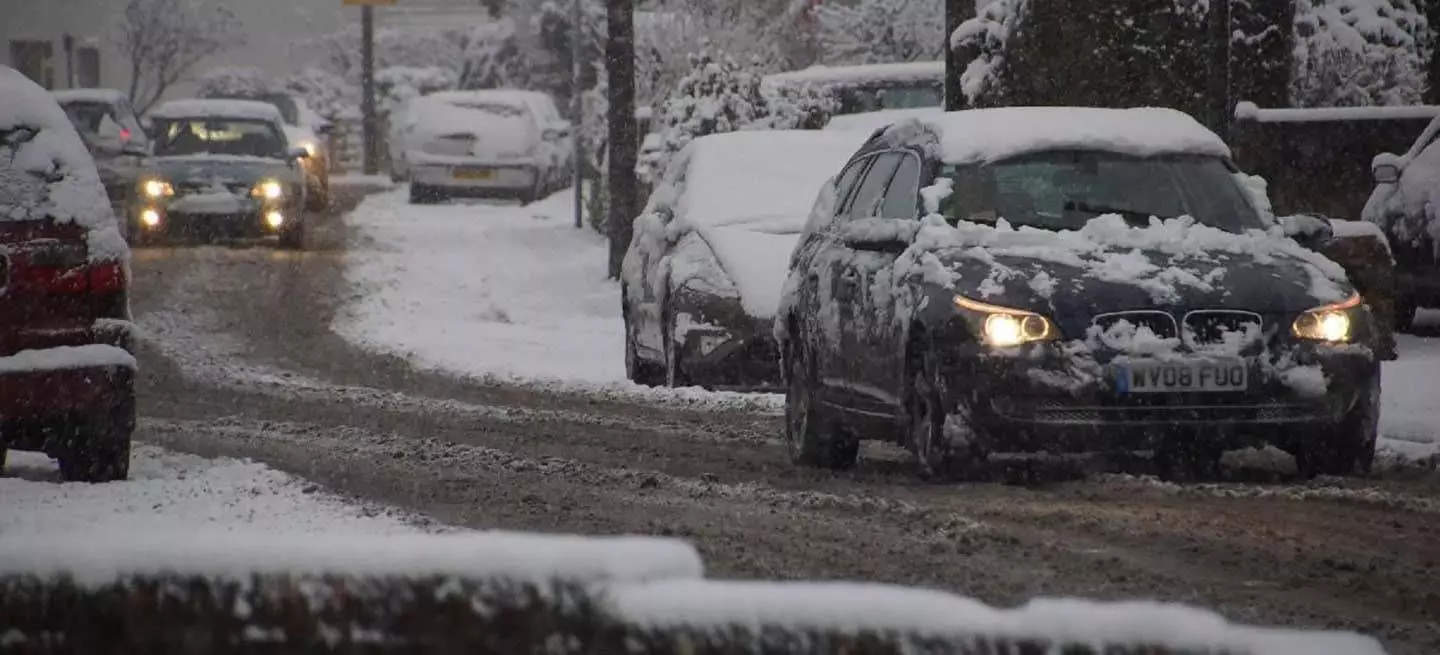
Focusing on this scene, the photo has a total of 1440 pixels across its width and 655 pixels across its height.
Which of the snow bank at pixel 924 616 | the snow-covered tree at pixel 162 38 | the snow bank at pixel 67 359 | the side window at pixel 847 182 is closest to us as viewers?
the snow bank at pixel 924 616

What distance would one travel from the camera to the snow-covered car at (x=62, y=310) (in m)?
8.69

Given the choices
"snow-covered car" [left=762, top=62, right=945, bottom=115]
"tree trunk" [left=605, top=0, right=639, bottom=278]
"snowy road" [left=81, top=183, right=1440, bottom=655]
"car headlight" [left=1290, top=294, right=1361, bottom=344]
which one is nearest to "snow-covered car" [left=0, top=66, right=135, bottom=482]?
"snowy road" [left=81, top=183, right=1440, bottom=655]

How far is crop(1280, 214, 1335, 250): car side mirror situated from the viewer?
9.42m

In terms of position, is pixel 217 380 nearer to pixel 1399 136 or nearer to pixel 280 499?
pixel 280 499

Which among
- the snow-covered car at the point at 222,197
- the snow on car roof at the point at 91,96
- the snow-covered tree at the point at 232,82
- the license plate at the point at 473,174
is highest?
the snow on car roof at the point at 91,96

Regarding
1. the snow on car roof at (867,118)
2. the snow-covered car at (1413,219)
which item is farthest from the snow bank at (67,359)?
the snow on car roof at (867,118)

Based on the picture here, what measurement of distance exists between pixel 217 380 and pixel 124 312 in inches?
209

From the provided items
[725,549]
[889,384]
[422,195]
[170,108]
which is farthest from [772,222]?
[422,195]

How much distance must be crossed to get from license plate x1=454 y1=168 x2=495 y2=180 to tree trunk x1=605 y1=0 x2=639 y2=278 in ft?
42.5

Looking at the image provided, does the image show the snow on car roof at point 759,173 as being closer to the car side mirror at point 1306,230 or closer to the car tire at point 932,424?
the car side mirror at point 1306,230

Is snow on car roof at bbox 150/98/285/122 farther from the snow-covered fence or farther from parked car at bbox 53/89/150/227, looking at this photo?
the snow-covered fence

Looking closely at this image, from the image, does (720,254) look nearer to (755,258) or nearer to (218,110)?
(755,258)

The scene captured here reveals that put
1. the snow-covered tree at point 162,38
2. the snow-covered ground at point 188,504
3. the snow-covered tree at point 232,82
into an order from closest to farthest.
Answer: the snow-covered ground at point 188,504 < the snow-covered tree at point 232,82 < the snow-covered tree at point 162,38

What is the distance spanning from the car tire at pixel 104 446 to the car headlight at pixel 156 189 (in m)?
16.4
